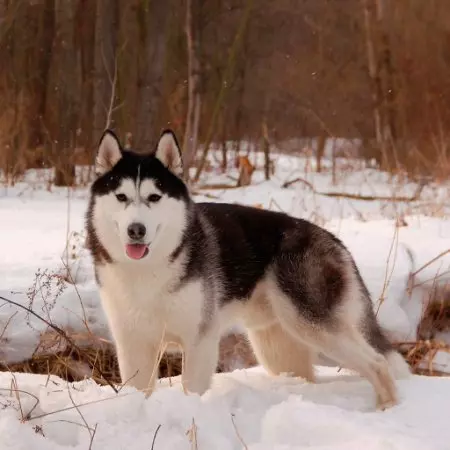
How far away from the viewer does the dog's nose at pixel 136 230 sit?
258 centimetres

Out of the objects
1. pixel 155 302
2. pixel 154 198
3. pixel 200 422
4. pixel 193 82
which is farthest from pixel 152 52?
pixel 200 422

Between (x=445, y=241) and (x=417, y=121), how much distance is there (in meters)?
7.78

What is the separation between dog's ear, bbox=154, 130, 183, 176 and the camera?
2926 mm

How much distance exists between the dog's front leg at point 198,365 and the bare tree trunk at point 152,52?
6.78 metres

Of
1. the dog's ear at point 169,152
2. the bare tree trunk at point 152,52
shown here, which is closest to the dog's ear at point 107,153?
the dog's ear at point 169,152

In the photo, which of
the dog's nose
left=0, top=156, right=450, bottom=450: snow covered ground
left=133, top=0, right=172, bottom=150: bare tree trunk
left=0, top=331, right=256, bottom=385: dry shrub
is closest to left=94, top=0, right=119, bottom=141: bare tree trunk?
left=133, top=0, right=172, bottom=150: bare tree trunk

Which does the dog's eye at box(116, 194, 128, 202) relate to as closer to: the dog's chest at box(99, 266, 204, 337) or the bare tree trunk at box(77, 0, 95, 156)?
the dog's chest at box(99, 266, 204, 337)

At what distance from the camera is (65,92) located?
1346 cm

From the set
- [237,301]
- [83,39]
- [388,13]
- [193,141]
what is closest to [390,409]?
[237,301]

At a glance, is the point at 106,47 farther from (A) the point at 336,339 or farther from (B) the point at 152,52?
(A) the point at 336,339

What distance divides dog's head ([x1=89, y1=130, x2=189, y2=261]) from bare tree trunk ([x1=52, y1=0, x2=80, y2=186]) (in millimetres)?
5974

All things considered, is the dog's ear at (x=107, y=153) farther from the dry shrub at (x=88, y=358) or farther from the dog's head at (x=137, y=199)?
the dry shrub at (x=88, y=358)

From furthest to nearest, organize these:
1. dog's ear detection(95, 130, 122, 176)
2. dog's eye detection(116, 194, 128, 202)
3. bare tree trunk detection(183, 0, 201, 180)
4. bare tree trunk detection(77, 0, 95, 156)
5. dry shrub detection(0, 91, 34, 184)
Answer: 1. bare tree trunk detection(77, 0, 95, 156)
2. dry shrub detection(0, 91, 34, 184)
3. bare tree trunk detection(183, 0, 201, 180)
4. dog's ear detection(95, 130, 122, 176)
5. dog's eye detection(116, 194, 128, 202)

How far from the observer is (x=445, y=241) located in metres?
5.31
